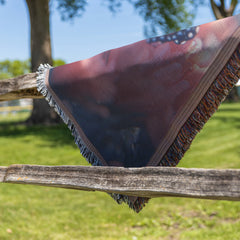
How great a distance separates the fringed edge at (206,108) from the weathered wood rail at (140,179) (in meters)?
0.30

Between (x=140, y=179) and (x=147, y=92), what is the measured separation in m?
0.51

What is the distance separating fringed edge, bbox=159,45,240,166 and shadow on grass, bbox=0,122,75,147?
7127mm

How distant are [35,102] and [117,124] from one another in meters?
9.86

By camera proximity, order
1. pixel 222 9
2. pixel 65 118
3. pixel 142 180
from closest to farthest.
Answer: pixel 142 180
pixel 65 118
pixel 222 9

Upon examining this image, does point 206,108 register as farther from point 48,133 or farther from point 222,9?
point 222,9

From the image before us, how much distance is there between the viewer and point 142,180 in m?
1.54

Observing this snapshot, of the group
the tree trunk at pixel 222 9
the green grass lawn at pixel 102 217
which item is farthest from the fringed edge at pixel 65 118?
the tree trunk at pixel 222 9

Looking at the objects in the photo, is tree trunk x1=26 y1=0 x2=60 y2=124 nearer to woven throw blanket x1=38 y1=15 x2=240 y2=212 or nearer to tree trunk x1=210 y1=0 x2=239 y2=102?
woven throw blanket x1=38 y1=15 x2=240 y2=212

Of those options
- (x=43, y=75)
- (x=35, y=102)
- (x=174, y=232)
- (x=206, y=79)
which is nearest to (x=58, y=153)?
(x=35, y=102)

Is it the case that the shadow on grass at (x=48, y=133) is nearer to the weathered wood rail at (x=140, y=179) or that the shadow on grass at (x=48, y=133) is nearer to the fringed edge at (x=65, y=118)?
the fringed edge at (x=65, y=118)

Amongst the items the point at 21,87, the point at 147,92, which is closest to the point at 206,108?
the point at 147,92

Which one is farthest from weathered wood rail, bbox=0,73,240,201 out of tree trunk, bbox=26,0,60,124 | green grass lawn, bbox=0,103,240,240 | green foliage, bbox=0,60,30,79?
green foliage, bbox=0,60,30,79

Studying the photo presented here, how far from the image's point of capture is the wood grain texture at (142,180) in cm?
135

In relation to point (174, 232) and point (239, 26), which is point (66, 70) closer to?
point (239, 26)
